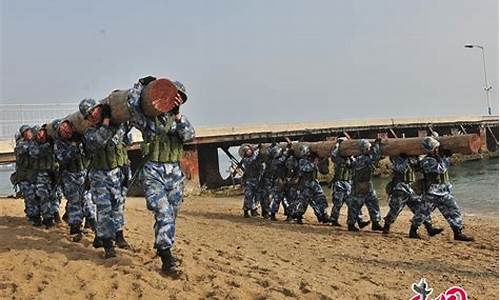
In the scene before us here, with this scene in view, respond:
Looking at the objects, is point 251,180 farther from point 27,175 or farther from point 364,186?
point 27,175

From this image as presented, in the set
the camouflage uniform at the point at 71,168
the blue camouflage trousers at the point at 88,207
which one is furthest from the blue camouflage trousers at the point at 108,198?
the camouflage uniform at the point at 71,168

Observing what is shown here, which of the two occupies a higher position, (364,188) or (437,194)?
(364,188)

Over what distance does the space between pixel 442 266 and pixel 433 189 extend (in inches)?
104

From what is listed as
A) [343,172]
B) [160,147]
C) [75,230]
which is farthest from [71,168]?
[343,172]

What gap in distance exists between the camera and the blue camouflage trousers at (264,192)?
44.5 feet

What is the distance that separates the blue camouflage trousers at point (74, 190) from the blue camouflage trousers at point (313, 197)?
211 inches

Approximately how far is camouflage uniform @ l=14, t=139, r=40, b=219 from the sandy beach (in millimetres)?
308

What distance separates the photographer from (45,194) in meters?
9.01

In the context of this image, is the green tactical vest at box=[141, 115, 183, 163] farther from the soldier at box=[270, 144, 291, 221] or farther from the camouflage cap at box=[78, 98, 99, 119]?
the soldier at box=[270, 144, 291, 221]

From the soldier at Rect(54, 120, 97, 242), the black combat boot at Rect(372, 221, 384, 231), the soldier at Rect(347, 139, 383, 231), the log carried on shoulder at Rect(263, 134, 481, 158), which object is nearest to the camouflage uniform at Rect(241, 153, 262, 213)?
the log carried on shoulder at Rect(263, 134, 481, 158)

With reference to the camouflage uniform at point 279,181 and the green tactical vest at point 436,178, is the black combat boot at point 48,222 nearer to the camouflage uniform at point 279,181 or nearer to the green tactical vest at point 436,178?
the camouflage uniform at point 279,181

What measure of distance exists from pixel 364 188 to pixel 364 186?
0.04 meters

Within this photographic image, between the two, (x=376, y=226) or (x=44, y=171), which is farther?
(x=376, y=226)

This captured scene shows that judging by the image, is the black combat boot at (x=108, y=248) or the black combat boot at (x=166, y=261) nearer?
the black combat boot at (x=166, y=261)
